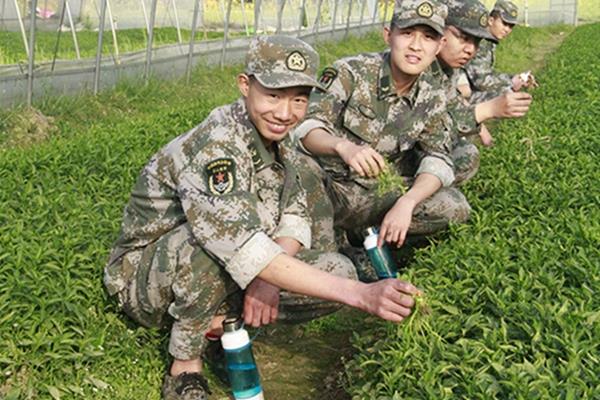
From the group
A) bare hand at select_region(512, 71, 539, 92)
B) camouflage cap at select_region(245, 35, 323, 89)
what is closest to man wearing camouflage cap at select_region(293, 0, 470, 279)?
camouflage cap at select_region(245, 35, 323, 89)

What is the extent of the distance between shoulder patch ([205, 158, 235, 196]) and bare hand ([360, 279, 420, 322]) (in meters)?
0.66

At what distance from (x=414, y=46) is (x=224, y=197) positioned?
6.02 feet

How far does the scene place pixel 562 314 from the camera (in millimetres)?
3029

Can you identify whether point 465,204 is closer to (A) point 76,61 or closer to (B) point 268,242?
(B) point 268,242

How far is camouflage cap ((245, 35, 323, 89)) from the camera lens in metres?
3.30

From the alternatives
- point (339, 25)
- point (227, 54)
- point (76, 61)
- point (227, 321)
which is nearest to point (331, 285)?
point (227, 321)

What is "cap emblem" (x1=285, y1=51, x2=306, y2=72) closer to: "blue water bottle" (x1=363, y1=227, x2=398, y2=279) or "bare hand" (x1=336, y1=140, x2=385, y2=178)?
"bare hand" (x1=336, y1=140, x2=385, y2=178)

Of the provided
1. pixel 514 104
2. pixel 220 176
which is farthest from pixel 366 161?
pixel 514 104

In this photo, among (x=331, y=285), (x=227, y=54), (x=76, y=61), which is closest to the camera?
(x=331, y=285)

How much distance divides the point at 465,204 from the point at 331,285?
1.96 meters

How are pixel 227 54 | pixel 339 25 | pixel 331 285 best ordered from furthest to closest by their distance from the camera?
1. pixel 339 25
2. pixel 227 54
3. pixel 331 285

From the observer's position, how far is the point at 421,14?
452 centimetres

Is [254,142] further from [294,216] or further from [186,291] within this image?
[186,291]

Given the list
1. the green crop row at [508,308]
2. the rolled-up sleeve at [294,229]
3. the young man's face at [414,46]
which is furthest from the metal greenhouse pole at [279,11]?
the rolled-up sleeve at [294,229]
